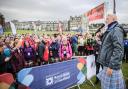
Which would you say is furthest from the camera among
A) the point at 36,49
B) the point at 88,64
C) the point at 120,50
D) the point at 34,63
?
the point at 36,49

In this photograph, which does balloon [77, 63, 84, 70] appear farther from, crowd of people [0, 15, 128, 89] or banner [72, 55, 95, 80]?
crowd of people [0, 15, 128, 89]

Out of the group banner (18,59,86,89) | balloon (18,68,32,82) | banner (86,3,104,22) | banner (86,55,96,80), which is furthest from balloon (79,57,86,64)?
banner (86,3,104,22)

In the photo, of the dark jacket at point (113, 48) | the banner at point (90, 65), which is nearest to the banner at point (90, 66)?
the banner at point (90, 65)

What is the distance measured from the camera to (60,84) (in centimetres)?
680

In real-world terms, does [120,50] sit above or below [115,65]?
above

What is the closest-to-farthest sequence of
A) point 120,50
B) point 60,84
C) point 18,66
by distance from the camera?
point 120,50, point 60,84, point 18,66

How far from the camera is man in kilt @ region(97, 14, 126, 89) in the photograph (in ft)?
14.6

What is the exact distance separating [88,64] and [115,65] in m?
3.88

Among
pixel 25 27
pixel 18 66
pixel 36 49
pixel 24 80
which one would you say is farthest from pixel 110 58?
pixel 25 27

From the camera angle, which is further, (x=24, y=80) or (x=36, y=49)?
(x=36, y=49)

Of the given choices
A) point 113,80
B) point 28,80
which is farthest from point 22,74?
point 113,80

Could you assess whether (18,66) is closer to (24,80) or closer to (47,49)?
(24,80)

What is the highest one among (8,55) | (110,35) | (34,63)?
(110,35)

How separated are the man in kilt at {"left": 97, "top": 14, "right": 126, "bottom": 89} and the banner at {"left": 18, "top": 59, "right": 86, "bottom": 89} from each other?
1752mm
